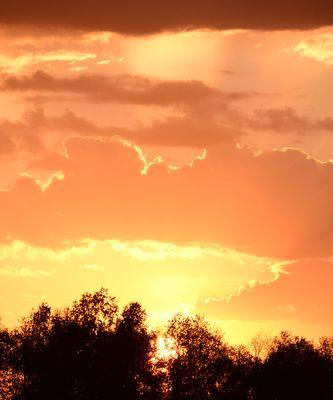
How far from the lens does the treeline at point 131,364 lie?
12375 centimetres

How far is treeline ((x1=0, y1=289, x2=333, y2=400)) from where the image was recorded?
406 ft

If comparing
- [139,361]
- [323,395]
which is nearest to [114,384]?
[139,361]

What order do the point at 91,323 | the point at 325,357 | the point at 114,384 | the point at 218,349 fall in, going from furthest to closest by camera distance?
the point at 325,357 < the point at 218,349 < the point at 91,323 < the point at 114,384

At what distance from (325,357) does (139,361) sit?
1585 inches

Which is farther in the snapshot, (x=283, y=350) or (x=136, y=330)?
(x=283, y=350)

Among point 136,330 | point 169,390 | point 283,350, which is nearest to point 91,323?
point 136,330

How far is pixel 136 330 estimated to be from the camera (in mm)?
130250

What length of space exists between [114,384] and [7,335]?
796 inches

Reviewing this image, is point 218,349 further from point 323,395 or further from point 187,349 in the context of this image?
point 323,395

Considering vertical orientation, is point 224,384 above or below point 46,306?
below

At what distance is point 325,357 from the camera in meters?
151

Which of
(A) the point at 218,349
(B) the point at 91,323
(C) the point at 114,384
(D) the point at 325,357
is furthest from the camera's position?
(D) the point at 325,357

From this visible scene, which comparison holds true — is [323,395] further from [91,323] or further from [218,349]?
[91,323]

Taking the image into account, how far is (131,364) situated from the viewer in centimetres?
12475
